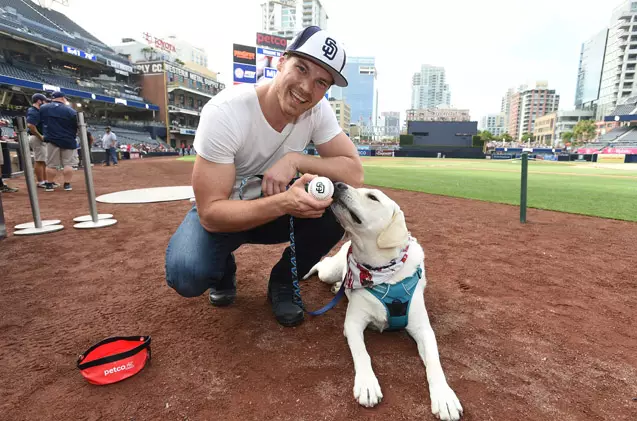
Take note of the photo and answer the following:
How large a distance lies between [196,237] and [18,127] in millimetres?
4033

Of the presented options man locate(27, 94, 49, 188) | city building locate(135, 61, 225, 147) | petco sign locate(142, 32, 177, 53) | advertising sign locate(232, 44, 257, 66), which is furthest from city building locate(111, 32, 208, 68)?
man locate(27, 94, 49, 188)

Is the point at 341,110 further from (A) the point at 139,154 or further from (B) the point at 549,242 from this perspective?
(B) the point at 549,242

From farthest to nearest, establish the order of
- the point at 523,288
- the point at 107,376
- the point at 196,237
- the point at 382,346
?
1. the point at 523,288
2. the point at 196,237
3. the point at 382,346
4. the point at 107,376

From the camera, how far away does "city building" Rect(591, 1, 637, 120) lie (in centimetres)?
8625

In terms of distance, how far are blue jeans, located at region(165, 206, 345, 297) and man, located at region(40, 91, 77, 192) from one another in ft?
22.3

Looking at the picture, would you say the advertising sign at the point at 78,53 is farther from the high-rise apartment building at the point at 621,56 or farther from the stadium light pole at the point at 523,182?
the high-rise apartment building at the point at 621,56

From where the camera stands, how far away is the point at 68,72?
42.2 meters

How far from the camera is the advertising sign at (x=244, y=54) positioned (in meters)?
25.8

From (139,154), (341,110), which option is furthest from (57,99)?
(341,110)

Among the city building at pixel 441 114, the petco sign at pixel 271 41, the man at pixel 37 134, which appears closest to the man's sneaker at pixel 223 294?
the man at pixel 37 134

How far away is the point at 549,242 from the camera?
14.6 feet

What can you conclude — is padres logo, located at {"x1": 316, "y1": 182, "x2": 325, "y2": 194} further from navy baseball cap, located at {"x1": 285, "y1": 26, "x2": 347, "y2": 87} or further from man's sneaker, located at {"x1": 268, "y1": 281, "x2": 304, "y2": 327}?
man's sneaker, located at {"x1": 268, "y1": 281, "x2": 304, "y2": 327}

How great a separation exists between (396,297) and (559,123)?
13141 cm

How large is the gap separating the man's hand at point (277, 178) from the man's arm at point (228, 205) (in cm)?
21
